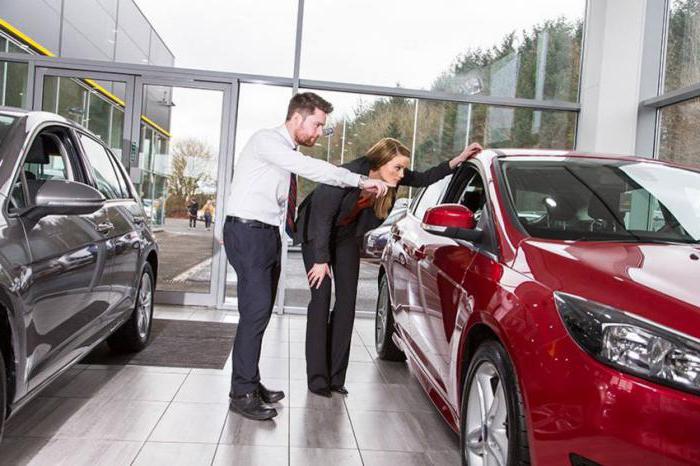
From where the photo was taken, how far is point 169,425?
3.26 metres

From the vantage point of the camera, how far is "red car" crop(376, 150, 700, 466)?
158 cm

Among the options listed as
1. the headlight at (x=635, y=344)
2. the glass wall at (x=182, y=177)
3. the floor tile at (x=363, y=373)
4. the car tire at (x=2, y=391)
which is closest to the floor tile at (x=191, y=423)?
the car tire at (x=2, y=391)

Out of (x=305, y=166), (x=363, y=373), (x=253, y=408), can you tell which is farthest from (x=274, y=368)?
(x=305, y=166)

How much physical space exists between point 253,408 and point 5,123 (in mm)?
1729

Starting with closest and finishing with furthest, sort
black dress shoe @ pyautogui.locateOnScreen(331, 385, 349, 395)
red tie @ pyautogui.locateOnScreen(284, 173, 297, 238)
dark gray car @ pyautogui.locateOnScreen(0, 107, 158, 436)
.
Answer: dark gray car @ pyautogui.locateOnScreen(0, 107, 158, 436)
red tie @ pyautogui.locateOnScreen(284, 173, 297, 238)
black dress shoe @ pyautogui.locateOnScreen(331, 385, 349, 395)

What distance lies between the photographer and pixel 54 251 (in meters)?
2.63

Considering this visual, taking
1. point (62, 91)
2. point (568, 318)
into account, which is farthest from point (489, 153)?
point (62, 91)

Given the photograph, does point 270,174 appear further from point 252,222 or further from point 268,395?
point 268,395

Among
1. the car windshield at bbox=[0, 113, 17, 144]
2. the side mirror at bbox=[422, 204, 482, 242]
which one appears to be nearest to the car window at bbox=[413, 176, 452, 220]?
the side mirror at bbox=[422, 204, 482, 242]

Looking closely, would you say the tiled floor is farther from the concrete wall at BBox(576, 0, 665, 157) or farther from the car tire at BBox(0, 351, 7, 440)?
the concrete wall at BBox(576, 0, 665, 157)

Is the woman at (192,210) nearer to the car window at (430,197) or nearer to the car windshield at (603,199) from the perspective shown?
the car window at (430,197)

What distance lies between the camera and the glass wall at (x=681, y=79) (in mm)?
6363

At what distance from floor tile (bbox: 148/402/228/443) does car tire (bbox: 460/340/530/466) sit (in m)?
1.25

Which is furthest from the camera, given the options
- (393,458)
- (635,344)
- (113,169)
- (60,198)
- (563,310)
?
(113,169)
